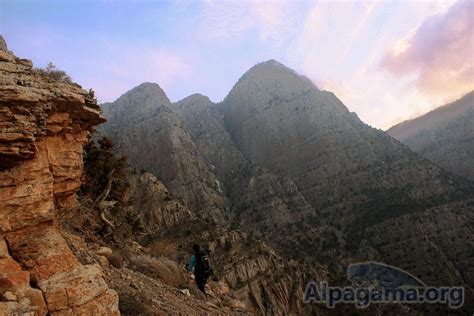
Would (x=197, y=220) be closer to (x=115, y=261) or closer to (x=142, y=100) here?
(x=115, y=261)

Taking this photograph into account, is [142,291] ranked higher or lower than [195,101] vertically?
lower

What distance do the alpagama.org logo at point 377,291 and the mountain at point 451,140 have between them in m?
60.9

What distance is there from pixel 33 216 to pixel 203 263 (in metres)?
5.81

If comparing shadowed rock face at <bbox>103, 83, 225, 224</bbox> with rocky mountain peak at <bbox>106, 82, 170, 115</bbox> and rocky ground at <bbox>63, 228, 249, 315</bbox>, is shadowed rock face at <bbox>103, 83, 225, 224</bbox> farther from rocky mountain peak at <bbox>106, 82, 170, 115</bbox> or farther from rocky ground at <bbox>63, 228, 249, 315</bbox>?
rocky ground at <bbox>63, 228, 249, 315</bbox>

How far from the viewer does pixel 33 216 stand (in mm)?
7250

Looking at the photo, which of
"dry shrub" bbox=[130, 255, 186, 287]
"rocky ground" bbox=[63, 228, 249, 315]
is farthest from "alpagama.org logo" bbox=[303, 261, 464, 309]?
"rocky ground" bbox=[63, 228, 249, 315]

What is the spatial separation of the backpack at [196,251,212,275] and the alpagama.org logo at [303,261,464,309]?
100 ft

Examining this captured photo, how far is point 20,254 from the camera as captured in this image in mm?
6953

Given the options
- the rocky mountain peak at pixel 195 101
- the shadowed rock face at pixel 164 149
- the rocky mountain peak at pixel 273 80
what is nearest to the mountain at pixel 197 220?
the shadowed rock face at pixel 164 149

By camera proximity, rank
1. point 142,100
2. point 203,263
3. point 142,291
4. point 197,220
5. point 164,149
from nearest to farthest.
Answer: point 142,291, point 203,263, point 197,220, point 164,149, point 142,100

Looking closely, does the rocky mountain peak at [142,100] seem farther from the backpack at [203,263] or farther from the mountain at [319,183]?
the backpack at [203,263]

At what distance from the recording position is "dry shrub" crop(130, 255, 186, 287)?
40.7 feet

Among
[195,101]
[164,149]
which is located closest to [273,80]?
[195,101]

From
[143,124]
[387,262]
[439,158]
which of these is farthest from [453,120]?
[143,124]
